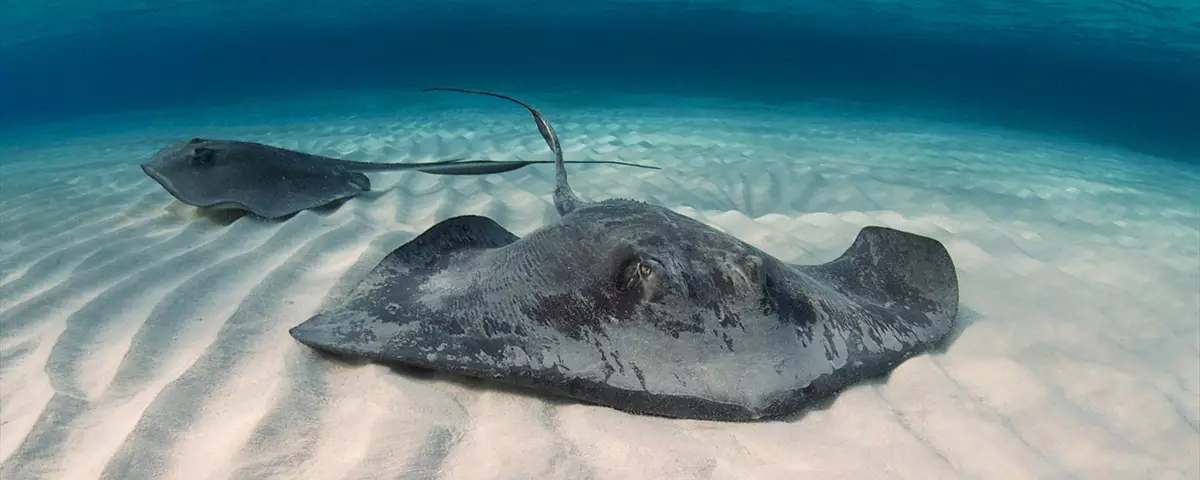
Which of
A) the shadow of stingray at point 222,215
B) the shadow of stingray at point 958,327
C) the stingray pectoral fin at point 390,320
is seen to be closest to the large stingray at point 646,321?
the stingray pectoral fin at point 390,320

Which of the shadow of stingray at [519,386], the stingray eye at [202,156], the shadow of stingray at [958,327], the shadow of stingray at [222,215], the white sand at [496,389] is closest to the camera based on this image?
the white sand at [496,389]

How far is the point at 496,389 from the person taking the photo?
214 centimetres

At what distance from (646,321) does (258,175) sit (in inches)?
161

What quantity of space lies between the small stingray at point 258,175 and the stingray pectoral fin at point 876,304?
325 centimetres

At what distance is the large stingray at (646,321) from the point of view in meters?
1.84

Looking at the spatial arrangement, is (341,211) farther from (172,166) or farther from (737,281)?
(737,281)

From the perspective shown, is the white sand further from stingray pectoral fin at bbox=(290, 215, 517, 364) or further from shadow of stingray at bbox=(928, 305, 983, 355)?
stingray pectoral fin at bbox=(290, 215, 517, 364)

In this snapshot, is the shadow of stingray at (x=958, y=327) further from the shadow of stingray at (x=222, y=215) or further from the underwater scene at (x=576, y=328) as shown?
the shadow of stingray at (x=222, y=215)

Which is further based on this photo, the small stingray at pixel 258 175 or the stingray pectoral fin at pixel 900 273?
the small stingray at pixel 258 175

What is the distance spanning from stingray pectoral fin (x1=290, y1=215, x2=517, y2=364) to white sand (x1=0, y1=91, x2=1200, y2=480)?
15 cm

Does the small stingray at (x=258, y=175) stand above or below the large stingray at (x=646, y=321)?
below

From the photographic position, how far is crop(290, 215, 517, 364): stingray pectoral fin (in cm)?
201

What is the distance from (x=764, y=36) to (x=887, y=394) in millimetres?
44373

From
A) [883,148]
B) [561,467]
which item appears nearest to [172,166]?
[561,467]
